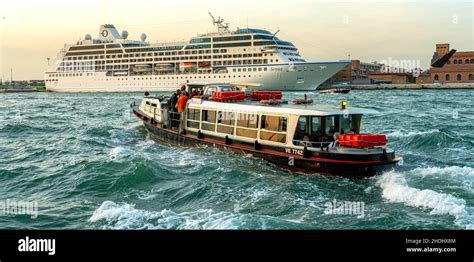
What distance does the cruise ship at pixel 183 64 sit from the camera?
251 feet

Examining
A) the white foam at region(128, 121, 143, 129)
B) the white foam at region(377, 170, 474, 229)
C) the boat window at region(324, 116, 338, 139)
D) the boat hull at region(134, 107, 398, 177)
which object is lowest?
the white foam at region(377, 170, 474, 229)

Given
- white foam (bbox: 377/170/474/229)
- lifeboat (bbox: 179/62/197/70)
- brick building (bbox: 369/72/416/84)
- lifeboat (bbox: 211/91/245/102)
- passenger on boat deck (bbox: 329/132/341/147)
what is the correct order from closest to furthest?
white foam (bbox: 377/170/474/229)
passenger on boat deck (bbox: 329/132/341/147)
lifeboat (bbox: 211/91/245/102)
lifeboat (bbox: 179/62/197/70)
brick building (bbox: 369/72/416/84)

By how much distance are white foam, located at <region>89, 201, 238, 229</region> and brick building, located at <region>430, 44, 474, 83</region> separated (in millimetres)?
107382

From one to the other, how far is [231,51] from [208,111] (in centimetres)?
6392

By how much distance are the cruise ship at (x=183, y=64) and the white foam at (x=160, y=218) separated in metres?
64.5

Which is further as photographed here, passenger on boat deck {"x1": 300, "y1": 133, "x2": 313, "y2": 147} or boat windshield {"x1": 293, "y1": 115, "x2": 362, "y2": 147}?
boat windshield {"x1": 293, "y1": 115, "x2": 362, "y2": 147}

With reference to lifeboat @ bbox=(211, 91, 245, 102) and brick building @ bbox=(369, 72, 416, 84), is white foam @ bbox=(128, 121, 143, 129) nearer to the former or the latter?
lifeboat @ bbox=(211, 91, 245, 102)

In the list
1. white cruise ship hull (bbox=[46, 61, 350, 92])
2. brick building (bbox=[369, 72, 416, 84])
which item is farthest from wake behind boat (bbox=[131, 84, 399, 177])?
brick building (bbox=[369, 72, 416, 84])

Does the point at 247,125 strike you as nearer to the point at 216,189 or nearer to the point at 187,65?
Result: the point at 216,189

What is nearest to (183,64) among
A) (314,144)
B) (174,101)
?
(174,101)

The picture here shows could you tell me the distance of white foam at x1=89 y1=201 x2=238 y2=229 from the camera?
9789 mm
